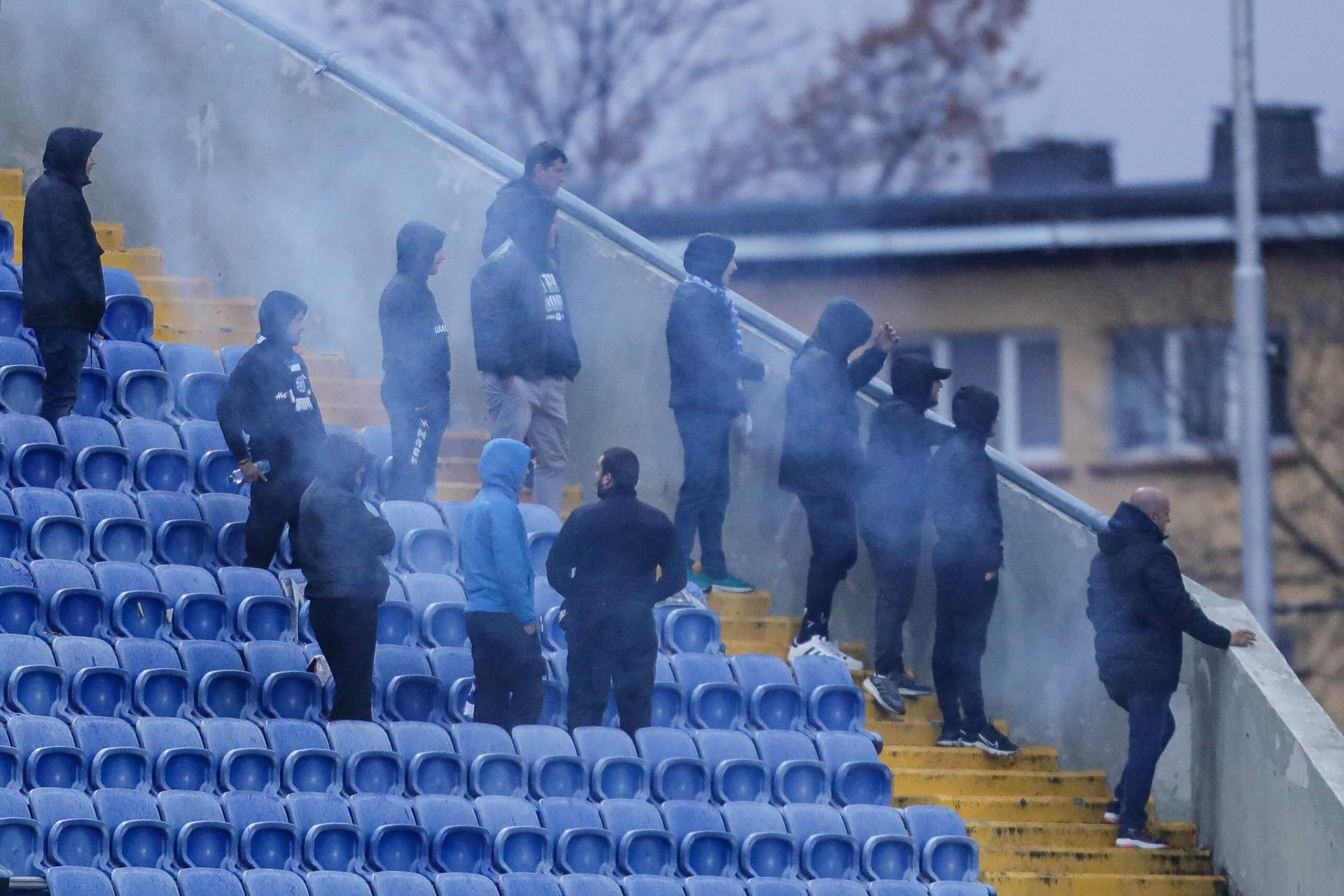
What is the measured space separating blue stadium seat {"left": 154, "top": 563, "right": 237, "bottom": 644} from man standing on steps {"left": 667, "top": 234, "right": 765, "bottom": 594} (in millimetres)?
2278

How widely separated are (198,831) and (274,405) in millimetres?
2362

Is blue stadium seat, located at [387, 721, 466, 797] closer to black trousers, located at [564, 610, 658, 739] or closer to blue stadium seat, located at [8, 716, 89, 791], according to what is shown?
black trousers, located at [564, 610, 658, 739]

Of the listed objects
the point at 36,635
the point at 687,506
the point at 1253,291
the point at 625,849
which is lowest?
the point at 625,849

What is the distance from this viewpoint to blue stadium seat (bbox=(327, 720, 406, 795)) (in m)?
8.76

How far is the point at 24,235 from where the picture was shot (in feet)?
33.7

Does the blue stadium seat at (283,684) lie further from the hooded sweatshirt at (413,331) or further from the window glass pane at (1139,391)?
the window glass pane at (1139,391)

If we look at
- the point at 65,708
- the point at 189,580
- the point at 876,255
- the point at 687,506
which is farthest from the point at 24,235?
the point at 876,255

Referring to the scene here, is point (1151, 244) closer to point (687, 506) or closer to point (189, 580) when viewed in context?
point (687, 506)

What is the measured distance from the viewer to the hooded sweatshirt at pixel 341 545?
354 inches

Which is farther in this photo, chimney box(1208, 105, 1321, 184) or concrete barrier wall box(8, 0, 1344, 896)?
chimney box(1208, 105, 1321, 184)

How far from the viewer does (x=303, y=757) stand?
28.6 ft

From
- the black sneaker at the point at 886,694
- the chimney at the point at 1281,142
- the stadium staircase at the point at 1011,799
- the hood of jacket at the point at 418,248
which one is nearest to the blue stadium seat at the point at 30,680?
the hood of jacket at the point at 418,248

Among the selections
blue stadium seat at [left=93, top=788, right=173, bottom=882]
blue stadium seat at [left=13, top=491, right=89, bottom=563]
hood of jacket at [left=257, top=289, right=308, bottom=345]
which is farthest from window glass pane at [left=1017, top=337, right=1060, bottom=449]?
blue stadium seat at [left=93, top=788, right=173, bottom=882]

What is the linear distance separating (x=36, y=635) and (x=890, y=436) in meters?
3.98
